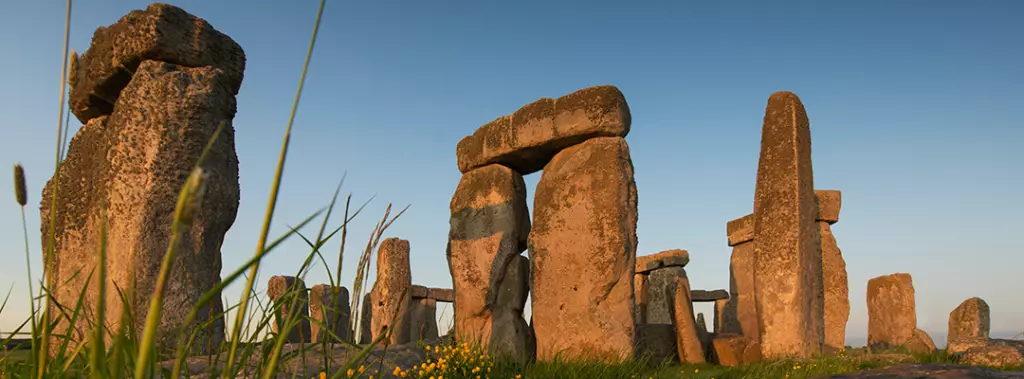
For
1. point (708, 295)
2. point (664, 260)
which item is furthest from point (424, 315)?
point (708, 295)

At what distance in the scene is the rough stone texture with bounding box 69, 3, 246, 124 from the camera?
538 cm

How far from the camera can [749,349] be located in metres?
9.98

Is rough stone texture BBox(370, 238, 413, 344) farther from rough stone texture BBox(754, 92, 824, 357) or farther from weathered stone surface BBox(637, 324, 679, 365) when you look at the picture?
rough stone texture BBox(754, 92, 824, 357)

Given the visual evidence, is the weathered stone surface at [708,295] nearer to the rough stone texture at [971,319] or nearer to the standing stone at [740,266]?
the standing stone at [740,266]

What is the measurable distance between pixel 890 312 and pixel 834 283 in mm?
2943

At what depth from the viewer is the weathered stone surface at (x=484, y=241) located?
930 centimetres

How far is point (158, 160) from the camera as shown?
5.08 metres

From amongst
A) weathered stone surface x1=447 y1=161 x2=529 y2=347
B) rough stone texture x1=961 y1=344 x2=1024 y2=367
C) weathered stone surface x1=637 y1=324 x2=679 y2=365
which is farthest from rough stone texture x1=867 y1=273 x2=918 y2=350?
weathered stone surface x1=447 y1=161 x2=529 y2=347

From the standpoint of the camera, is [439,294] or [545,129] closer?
[545,129]

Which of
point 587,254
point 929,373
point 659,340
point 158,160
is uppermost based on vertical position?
point 158,160

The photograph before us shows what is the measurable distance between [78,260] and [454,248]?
4.84m

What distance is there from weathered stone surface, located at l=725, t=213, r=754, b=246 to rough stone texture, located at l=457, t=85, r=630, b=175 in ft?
21.0

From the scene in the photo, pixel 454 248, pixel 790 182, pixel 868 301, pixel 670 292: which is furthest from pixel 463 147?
pixel 868 301

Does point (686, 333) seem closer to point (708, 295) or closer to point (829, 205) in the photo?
point (829, 205)
